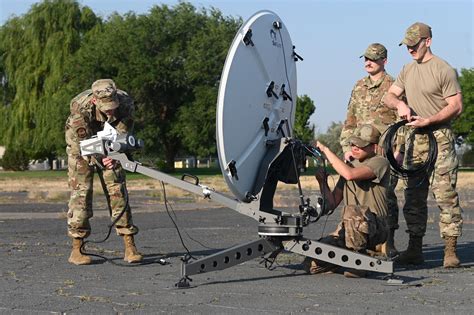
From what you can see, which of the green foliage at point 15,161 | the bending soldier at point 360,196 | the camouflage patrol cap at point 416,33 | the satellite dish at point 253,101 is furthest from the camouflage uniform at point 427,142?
the green foliage at point 15,161

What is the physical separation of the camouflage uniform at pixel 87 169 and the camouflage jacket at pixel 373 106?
239 cm

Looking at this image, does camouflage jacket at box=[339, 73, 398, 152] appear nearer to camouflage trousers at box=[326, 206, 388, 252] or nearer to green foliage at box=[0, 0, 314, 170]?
camouflage trousers at box=[326, 206, 388, 252]

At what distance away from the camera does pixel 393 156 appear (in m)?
9.11

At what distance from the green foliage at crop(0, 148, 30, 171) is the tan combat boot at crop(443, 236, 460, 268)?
66.4 metres

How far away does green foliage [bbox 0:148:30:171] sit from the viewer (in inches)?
2911

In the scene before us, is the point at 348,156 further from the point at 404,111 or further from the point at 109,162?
A: the point at 109,162

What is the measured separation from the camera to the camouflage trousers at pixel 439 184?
916cm

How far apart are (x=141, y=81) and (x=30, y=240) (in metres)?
47.2

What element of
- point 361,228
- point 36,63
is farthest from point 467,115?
point 361,228

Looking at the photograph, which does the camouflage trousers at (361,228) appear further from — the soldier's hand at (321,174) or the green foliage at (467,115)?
the green foliage at (467,115)

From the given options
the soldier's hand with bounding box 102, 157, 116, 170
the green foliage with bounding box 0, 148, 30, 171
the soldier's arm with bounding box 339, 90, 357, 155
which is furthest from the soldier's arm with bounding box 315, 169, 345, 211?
the green foliage with bounding box 0, 148, 30, 171

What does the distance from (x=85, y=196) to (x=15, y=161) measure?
2677 inches

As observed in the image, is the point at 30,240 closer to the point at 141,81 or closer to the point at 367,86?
the point at 367,86

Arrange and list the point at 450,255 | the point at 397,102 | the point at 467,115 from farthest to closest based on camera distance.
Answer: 1. the point at 467,115
2. the point at 397,102
3. the point at 450,255
